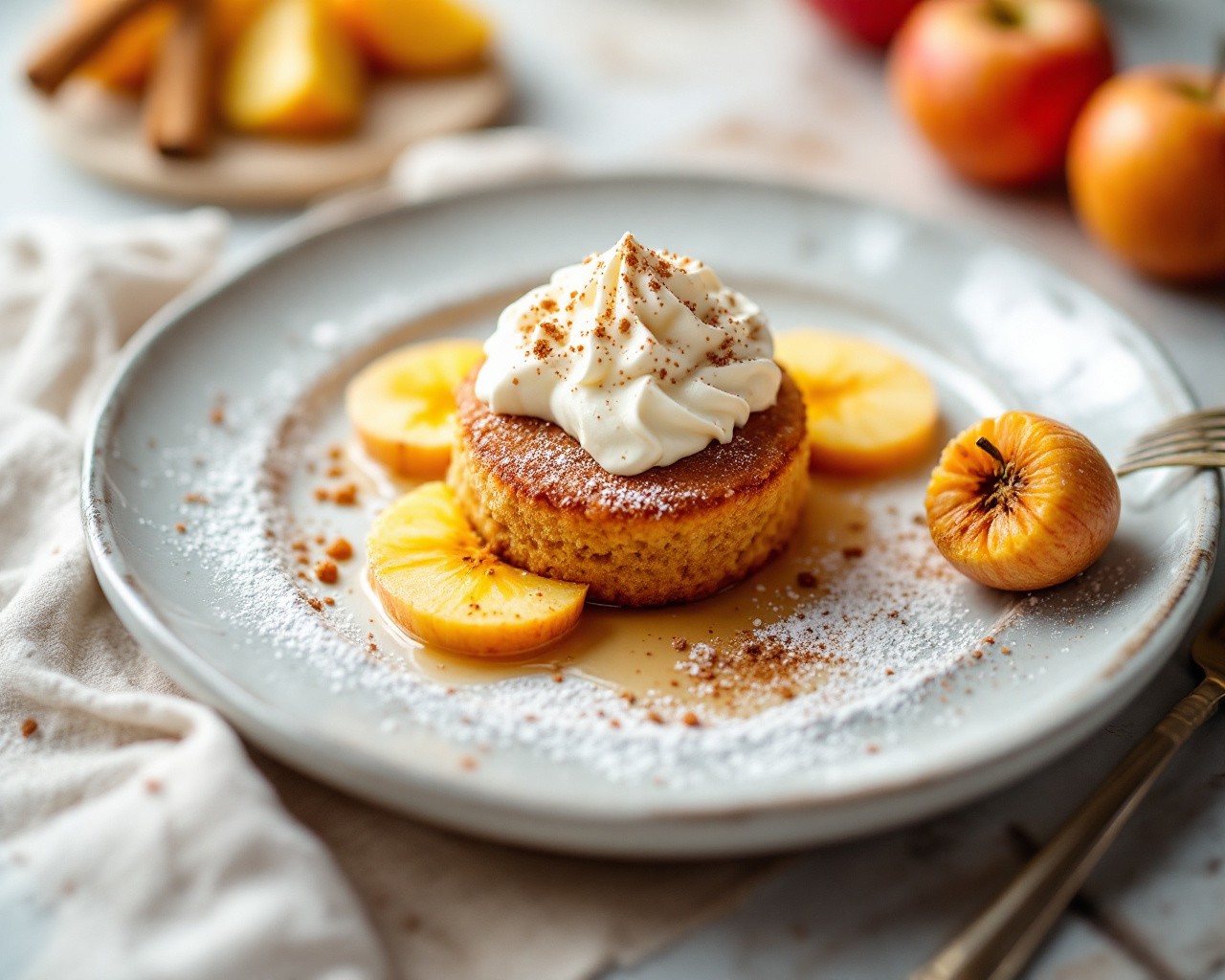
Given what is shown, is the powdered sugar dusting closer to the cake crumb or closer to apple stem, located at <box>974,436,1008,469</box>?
the cake crumb

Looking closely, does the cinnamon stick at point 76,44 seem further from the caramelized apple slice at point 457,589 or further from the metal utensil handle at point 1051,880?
the metal utensil handle at point 1051,880

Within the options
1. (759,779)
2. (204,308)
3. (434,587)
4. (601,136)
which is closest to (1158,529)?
(759,779)

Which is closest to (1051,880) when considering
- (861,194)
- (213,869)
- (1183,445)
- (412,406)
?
(1183,445)

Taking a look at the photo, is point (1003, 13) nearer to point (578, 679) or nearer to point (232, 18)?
point (232, 18)

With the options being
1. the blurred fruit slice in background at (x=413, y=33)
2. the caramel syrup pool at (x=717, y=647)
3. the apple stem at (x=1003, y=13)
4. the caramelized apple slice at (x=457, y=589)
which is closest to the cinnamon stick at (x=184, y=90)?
the blurred fruit slice in background at (x=413, y=33)

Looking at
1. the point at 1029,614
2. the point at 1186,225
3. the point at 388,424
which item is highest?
the point at 1186,225

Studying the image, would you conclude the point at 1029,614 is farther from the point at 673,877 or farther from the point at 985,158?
the point at 985,158

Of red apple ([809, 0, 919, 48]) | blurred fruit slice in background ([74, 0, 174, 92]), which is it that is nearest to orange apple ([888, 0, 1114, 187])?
red apple ([809, 0, 919, 48])

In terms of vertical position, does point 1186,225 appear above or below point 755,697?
above
